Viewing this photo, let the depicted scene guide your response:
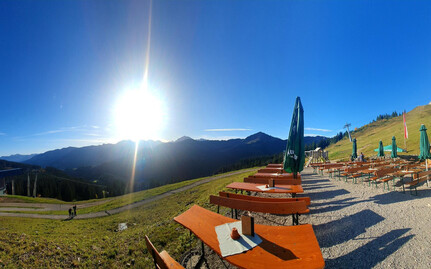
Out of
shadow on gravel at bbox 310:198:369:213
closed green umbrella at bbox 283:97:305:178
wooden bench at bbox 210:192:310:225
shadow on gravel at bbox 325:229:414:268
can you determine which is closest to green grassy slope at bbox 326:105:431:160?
shadow on gravel at bbox 310:198:369:213

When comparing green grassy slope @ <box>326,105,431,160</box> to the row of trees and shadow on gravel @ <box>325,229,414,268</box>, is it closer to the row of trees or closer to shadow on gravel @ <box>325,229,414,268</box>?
shadow on gravel @ <box>325,229,414,268</box>

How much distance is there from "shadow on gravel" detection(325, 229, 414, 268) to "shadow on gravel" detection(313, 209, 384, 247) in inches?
16.5

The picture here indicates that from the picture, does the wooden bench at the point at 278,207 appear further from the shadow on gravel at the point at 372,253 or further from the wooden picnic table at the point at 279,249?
the shadow on gravel at the point at 372,253

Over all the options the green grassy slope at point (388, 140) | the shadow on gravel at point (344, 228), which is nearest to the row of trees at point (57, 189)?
the shadow on gravel at point (344, 228)

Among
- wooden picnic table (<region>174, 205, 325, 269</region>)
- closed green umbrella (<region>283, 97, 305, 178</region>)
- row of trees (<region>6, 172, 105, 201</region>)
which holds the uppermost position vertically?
closed green umbrella (<region>283, 97, 305, 178</region>)

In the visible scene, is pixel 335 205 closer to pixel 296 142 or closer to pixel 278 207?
pixel 296 142

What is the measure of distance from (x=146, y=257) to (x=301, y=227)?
4.78 m

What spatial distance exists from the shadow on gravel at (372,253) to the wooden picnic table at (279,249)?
144cm

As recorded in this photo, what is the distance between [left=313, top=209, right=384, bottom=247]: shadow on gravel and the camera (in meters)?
4.19

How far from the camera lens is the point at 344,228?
15.3 ft

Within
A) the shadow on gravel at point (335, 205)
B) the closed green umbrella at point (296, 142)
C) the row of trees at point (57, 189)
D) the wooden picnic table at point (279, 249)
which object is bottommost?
the row of trees at point (57, 189)

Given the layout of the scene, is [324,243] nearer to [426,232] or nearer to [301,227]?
[301,227]

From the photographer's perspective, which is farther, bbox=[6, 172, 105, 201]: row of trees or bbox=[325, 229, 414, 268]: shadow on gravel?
bbox=[6, 172, 105, 201]: row of trees

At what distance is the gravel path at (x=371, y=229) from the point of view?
133 inches
